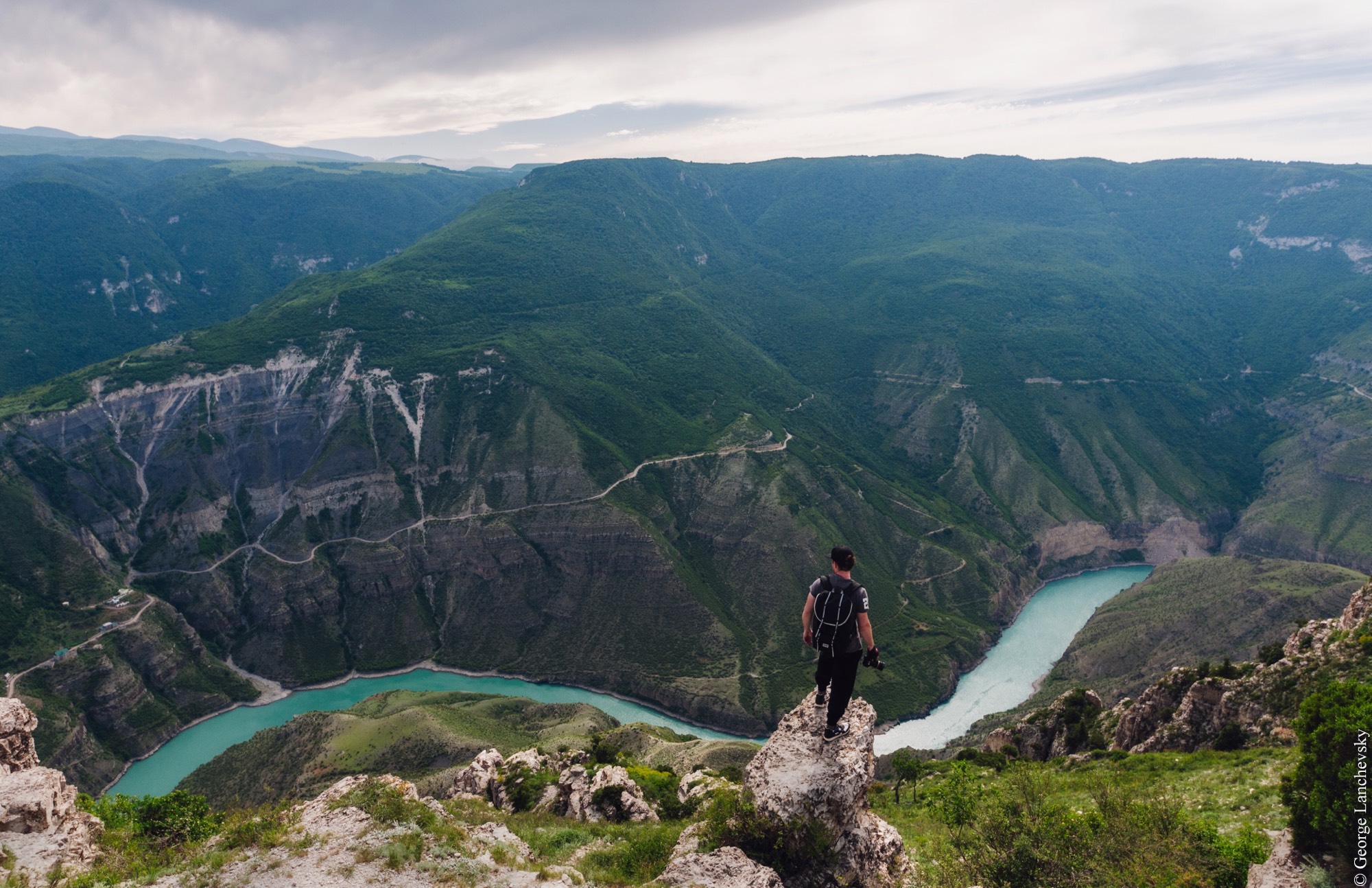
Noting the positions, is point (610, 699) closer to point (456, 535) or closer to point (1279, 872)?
point (456, 535)

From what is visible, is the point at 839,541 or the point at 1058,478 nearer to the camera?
the point at 839,541

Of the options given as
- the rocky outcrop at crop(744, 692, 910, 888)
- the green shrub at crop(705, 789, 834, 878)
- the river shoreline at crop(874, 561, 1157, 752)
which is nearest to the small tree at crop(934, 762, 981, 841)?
the rocky outcrop at crop(744, 692, 910, 888)

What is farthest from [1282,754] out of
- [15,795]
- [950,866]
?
[15,795]

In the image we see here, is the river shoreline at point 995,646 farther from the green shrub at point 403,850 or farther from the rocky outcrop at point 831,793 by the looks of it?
the green shrub at point 403,850

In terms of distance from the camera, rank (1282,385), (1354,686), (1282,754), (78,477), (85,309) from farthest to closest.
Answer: (85,309) < (1282,385) < (78,477) < (1282,754) < (1354,686)

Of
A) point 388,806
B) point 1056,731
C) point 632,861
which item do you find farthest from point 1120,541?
point 388,806

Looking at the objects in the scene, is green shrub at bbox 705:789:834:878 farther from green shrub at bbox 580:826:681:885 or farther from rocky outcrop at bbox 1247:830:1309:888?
rocky outcrop at bbox 1247:830:1309:888

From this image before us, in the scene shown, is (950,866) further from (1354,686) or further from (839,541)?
(839,541)
